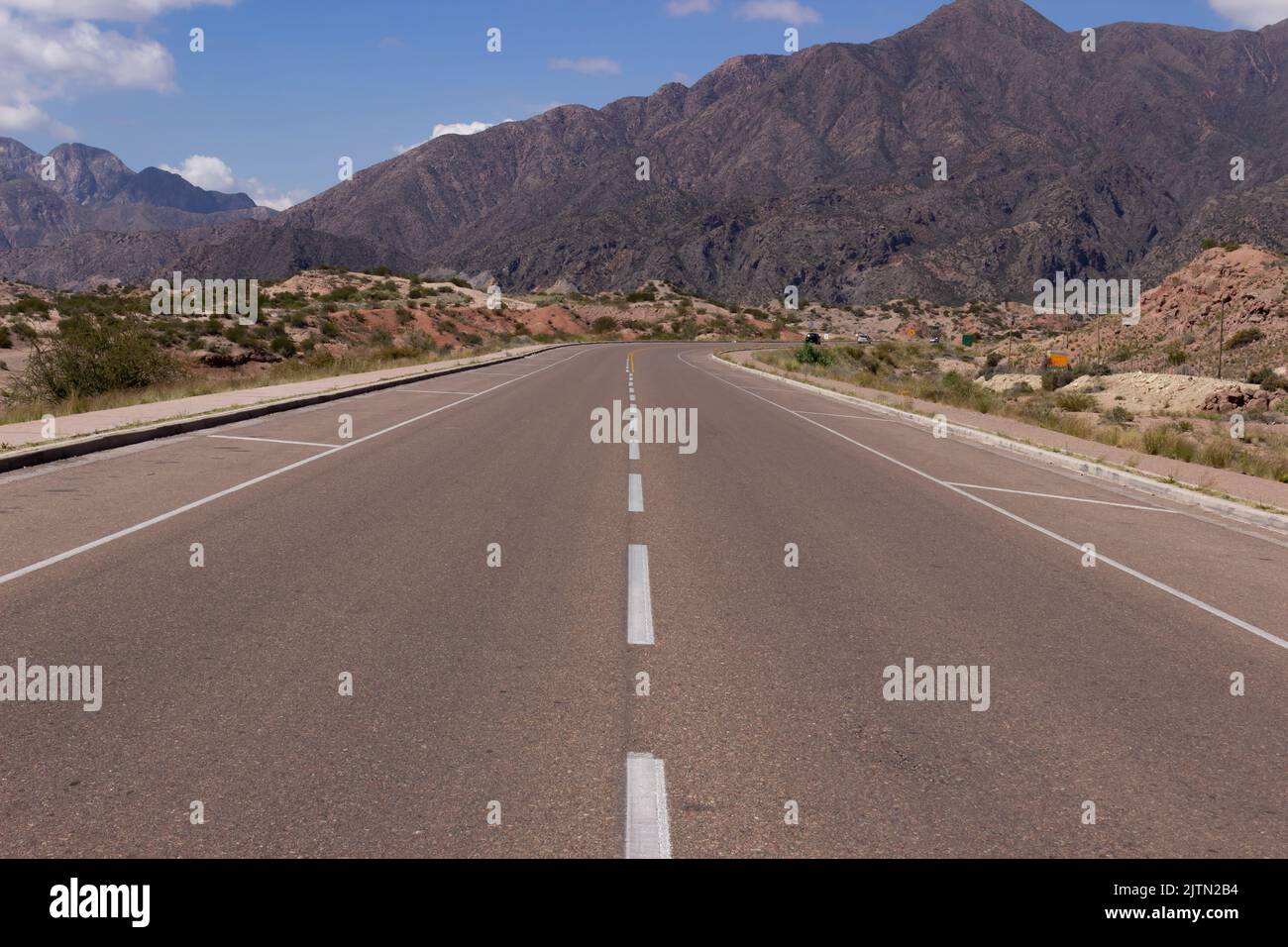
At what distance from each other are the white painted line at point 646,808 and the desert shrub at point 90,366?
23.5 meters

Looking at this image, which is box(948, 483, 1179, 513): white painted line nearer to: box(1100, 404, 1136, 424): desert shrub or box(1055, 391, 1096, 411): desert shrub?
box(1100, 404, 1136, 424): desert shrub

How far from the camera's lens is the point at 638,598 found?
23.5ft

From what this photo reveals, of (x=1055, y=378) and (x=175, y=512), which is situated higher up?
(x=1055, y=378)

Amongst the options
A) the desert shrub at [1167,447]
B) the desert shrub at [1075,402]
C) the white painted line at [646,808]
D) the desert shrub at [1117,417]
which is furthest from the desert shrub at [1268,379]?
the white painted line at [646,808]

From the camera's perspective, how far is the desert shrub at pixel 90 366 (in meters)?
25.0

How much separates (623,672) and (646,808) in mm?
1623

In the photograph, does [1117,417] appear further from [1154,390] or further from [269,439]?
[269,439]

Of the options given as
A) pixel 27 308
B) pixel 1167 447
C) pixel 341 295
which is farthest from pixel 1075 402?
pixel 341 295

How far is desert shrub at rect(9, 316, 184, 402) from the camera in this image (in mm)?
→ 25017

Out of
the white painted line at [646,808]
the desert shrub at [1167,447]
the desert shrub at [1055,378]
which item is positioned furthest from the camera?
the desert shrub at [1055,378]

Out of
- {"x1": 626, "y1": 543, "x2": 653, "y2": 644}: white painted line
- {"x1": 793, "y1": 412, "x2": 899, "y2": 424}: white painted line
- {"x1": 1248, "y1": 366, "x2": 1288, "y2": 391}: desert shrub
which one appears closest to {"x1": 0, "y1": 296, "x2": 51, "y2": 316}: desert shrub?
{"x1": 793, "y1": 412, "x2": 899, "y2": 424}: white painted line

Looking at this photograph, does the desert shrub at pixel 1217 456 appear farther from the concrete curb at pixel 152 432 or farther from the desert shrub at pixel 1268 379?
the desert shrub at pixel 1268 379
